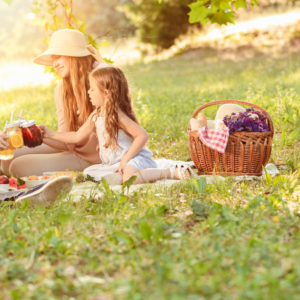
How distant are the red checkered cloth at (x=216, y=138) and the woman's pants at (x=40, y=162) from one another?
4.08ft

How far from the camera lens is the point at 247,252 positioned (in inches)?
74.5

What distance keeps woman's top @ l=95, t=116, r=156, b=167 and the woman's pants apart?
0.39 meters

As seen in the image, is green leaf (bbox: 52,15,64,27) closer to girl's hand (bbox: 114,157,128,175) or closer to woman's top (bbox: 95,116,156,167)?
woman's top (bbox: 95,116,156,167)

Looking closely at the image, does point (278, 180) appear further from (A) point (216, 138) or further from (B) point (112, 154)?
(B) point (112, 154)

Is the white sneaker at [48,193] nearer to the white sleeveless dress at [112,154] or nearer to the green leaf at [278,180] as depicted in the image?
the white sleeveless dress at [112,154]

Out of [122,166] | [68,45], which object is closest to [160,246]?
[122,166]

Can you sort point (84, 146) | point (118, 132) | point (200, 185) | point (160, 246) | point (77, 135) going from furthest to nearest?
point (84, 146), point (77, 135), point (118, 132), point (200, 185), point (160, 246)

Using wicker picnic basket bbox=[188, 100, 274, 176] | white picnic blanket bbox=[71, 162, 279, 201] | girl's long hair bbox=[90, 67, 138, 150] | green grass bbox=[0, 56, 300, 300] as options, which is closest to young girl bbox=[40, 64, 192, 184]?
girl's long hair bbox=[90, 67, 138, 150]

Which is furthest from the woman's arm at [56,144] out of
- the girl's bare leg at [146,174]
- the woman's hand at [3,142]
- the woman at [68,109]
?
the girl's bare leg at [146,174]

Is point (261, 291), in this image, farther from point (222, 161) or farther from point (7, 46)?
point (7, 46)

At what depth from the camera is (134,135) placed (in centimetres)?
372

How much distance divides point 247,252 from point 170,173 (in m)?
1.80

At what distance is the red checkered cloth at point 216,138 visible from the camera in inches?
138

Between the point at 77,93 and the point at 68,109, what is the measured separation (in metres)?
Answer: 0.20
